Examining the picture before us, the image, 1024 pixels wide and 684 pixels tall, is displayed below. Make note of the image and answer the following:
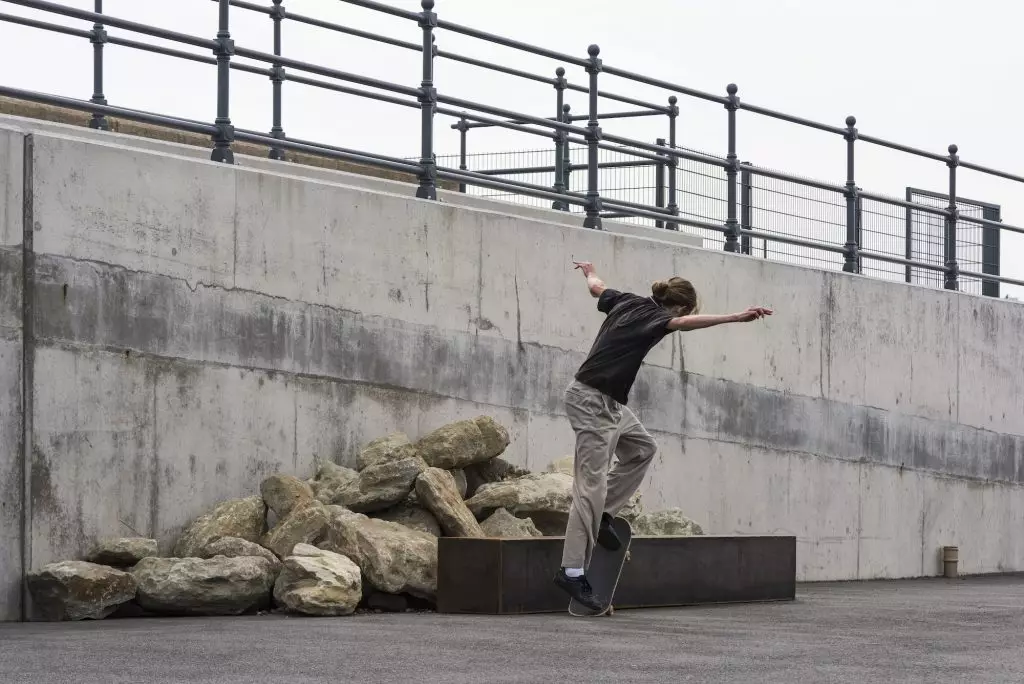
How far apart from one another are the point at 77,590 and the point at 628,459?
2.91 m

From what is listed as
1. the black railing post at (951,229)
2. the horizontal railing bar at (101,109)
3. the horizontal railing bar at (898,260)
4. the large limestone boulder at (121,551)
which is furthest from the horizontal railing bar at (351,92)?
the black railing post at (951,229)

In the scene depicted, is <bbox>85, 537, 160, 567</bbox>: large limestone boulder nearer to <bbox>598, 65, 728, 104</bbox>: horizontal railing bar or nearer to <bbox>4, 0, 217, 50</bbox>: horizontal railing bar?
<bbox>4, 0, 217, 50</bbox>: horizontal railing bar

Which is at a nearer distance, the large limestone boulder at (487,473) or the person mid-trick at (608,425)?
the person mid-trick at (608,425)

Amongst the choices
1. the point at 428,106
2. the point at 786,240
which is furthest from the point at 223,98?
the point at 786,240

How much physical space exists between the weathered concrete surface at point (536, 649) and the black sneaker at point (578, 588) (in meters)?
0.15

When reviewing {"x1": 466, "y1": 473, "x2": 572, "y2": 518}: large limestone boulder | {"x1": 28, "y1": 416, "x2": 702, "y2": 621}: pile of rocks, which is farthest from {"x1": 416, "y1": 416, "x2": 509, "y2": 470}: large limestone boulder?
{"x1": 466, "y1": 473, "x2": 572, "y2": 518}: large limestone boulder

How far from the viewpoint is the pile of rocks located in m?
8.70

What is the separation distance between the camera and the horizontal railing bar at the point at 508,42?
11930 millimetres

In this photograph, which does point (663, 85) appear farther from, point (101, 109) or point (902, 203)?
point (101, 109)

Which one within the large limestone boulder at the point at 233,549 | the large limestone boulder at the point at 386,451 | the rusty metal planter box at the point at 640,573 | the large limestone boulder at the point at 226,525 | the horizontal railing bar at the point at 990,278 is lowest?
the rusty metal planter box at the point at 640,573

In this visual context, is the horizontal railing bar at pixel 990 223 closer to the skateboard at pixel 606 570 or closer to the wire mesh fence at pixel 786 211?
the wire mesh fence at pixel 786 211

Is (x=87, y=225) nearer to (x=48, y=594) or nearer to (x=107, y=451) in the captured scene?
(x=107, y=451)

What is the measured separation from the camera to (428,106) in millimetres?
11578

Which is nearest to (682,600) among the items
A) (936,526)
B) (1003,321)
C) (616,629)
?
(616,629)
